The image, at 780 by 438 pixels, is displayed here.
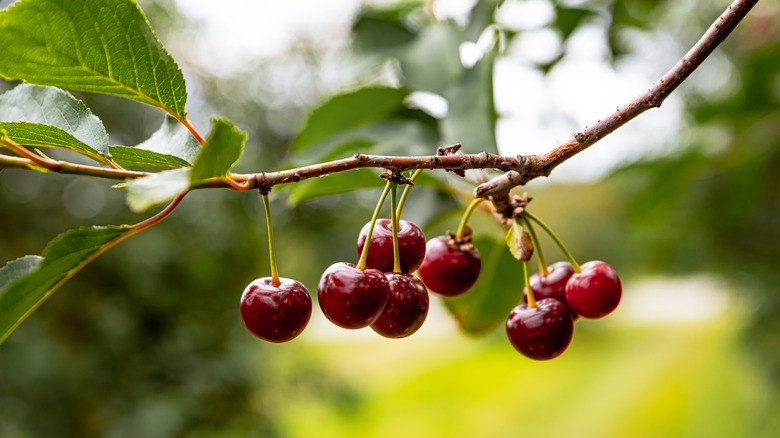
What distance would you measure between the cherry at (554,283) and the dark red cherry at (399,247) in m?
0.24

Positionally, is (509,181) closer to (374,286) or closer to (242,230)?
(374,286)

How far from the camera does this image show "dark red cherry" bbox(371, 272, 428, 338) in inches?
40.2

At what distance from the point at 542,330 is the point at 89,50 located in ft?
2.70

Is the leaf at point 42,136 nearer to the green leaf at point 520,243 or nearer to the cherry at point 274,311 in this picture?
the cherry at point 274,311

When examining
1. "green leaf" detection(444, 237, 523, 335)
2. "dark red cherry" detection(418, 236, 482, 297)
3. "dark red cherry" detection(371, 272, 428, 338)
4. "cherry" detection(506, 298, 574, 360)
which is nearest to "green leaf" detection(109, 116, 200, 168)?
"dark red cherry" detection(371, 272, 428, 338)

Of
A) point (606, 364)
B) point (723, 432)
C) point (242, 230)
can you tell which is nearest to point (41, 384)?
point (242, 230)

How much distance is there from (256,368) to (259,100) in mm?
2889

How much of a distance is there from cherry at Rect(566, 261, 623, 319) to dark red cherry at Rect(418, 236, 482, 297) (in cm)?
19

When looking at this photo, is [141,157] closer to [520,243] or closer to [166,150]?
[166,150]

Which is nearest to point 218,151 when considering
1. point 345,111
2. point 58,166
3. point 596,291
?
point 58,166

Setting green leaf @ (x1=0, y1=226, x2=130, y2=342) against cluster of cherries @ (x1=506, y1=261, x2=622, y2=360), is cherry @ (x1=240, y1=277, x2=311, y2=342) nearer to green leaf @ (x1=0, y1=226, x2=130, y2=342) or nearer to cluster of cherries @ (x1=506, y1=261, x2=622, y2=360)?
green leaf @ (x1=0, y1=226, x2=130, y2=342)

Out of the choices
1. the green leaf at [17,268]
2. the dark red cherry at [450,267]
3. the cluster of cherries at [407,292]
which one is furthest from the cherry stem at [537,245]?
the green leaf at [17,268]

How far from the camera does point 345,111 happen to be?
1.70 metres

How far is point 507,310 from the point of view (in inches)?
64.8
